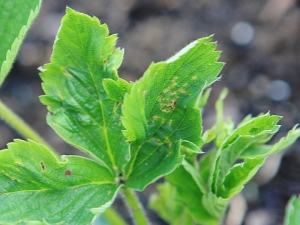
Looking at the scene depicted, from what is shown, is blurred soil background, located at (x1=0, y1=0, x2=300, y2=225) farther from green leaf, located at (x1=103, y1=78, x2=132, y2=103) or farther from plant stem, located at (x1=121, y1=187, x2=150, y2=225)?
green leaf, located at (x1=103, y1=78, x2=132, y2=103)

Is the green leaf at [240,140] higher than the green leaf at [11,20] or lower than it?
lower

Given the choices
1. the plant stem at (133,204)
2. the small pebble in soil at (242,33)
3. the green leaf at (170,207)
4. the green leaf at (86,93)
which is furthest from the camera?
the small pebble in soil at (242,33)

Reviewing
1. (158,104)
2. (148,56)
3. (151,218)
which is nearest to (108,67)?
(158,104)

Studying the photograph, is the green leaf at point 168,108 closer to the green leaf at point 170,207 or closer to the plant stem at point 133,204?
the plant stem at point 133,204

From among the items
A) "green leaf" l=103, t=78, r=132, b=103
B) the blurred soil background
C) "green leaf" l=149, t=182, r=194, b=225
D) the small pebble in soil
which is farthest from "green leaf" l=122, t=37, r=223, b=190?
the small pebble in soil

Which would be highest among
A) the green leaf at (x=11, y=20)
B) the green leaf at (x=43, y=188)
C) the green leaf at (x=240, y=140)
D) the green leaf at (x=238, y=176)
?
the green leaf at (x=11, y=20)

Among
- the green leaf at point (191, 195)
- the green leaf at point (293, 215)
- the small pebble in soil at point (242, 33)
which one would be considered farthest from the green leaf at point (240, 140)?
the small pebble in soil at point (242, 33)

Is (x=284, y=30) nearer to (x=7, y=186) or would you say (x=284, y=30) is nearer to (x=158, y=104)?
(x=158, y=104)
